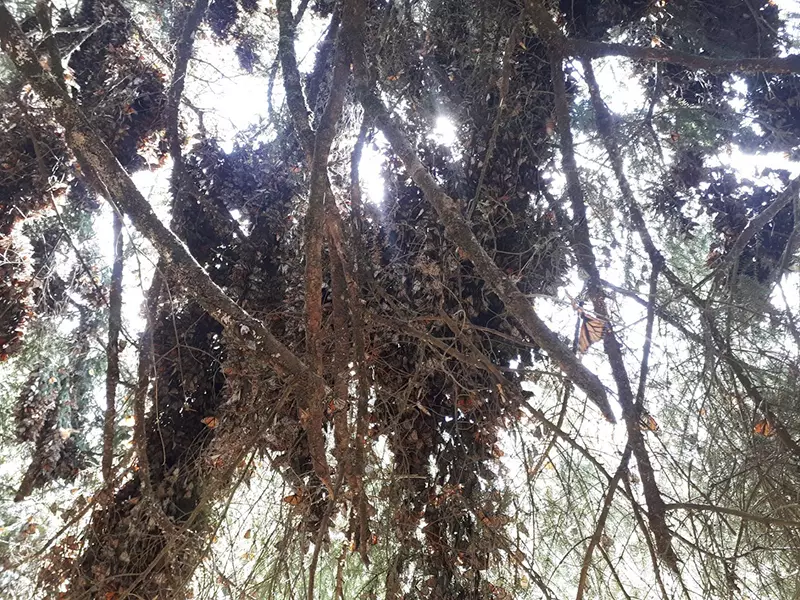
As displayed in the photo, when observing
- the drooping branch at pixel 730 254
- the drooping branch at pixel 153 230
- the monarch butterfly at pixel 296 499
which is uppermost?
the drooping branch at pixel 730 254

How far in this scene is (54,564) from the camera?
7.85 ft

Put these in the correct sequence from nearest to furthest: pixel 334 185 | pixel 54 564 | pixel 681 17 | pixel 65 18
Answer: pixel 54 564, pixel 334 185, pixel 681 17, pixel 65 18

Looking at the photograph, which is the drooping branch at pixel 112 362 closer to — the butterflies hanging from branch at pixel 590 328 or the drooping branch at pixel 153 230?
the drooping branch at pixel 153 230

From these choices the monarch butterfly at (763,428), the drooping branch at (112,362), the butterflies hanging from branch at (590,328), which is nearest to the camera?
the butterflies hanging from branch at (590,328)

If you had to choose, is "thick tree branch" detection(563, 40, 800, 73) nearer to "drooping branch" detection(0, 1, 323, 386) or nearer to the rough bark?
the rough bark

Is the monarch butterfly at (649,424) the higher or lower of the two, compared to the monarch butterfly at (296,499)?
higher

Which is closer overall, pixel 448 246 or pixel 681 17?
pixel 448 246

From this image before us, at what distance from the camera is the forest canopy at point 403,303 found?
2191mm

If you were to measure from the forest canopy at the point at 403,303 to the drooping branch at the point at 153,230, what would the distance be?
1 centimetres

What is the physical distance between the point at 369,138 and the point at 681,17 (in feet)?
6.65

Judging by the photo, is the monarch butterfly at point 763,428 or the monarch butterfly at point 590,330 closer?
the monarch butterfly at point 590,330

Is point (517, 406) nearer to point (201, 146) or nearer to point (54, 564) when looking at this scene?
point (54, 564)

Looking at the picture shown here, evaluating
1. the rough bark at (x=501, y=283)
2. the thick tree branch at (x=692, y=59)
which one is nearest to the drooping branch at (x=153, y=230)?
the rough bark at (x=501, y=283)

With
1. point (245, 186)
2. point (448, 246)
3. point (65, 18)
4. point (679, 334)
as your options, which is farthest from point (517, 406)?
point (65, 18)
